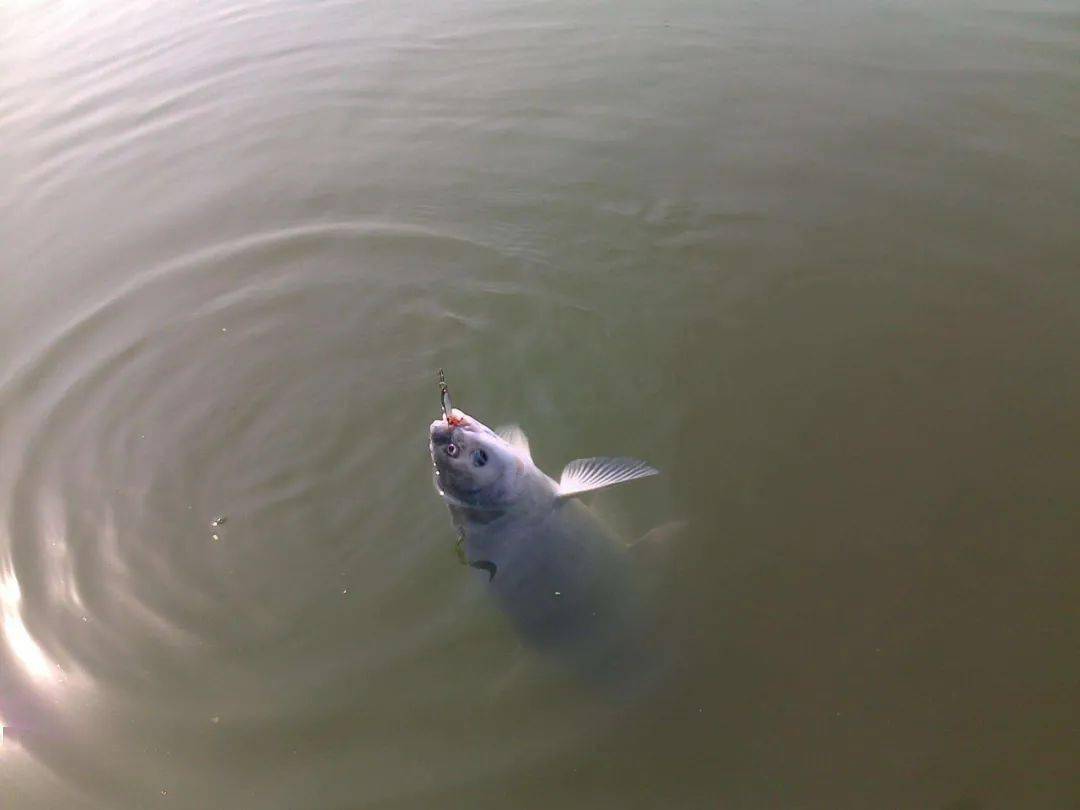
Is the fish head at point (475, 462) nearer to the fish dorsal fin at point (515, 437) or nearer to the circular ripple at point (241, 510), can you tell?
the fish dorsal fin at point (515, 437)

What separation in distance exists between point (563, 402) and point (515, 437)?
0.43 metres

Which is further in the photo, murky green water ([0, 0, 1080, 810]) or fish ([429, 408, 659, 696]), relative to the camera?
fish ([429, 408, 659, 696])

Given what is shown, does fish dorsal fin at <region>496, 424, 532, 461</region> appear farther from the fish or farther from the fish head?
the fish head

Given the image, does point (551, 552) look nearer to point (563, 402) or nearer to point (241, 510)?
point (563, 402)

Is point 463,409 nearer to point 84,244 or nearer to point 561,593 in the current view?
point 561,593

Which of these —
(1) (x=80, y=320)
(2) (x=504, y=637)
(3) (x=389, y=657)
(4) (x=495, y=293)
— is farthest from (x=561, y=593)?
(1) (x=80, y=320)

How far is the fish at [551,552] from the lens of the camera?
3.76 metres

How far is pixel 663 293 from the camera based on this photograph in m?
5.37

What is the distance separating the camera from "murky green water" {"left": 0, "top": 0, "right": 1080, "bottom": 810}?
353 centimetres

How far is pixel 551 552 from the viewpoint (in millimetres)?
3994

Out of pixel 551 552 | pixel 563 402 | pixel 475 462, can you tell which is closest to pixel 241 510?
pixel 475 462

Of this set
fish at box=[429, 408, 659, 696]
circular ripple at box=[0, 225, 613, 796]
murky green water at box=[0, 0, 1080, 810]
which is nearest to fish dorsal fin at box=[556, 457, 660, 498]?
fish at box=[429, 408, 659, 696]

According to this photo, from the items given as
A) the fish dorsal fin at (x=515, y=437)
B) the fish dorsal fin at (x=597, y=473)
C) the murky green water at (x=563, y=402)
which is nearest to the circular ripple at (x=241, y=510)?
the murky green water at (x=563, y=402)

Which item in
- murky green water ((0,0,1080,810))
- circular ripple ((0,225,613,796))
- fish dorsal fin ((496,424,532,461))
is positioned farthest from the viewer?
fish dorsal fin ((496,424,532,461))
